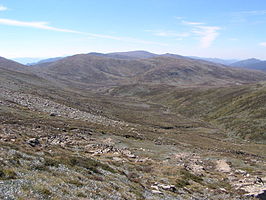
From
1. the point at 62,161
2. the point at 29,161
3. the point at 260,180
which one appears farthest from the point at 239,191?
the point at 29,161

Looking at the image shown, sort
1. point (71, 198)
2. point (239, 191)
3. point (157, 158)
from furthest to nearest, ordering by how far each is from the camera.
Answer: point (157, 158) → point (239, 191) → point (71, 198)

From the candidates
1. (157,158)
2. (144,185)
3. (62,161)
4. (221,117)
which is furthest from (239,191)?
(221,117)

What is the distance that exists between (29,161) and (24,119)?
3195cm

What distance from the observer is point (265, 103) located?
350 ft

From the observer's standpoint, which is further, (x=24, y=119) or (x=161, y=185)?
(x=24, y=119)

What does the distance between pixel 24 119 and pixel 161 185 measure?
3614 cm

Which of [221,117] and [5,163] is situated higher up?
[5,163]

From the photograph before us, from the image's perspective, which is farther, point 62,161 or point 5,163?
point 62,161

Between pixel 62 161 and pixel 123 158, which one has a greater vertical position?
pixel 62 161

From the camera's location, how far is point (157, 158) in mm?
41594

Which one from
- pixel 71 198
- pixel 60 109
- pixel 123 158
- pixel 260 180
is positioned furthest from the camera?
pixel 60 109

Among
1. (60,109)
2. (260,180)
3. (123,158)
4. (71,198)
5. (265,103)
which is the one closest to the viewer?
(71,198)

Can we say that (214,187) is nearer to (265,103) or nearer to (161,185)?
(161,185)

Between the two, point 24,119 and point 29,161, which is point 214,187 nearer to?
point 29,161
